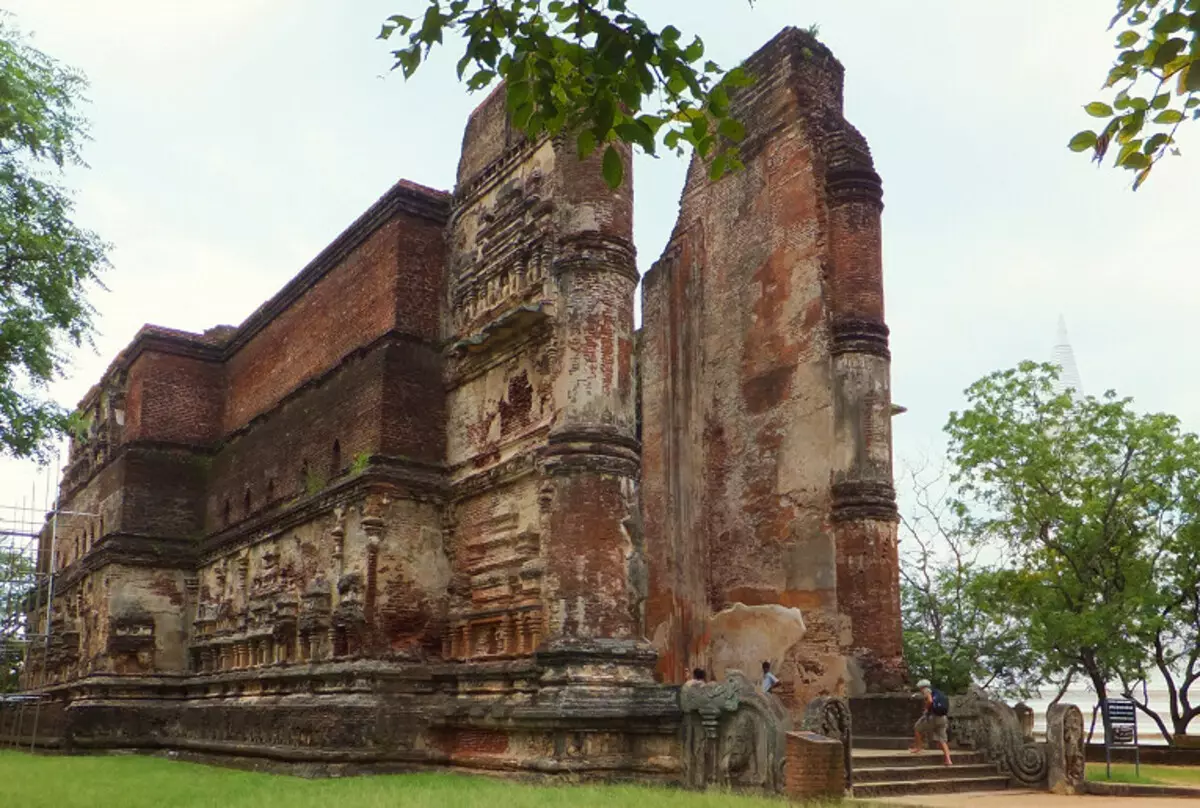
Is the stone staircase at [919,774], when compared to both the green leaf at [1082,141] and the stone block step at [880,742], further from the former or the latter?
the green leaf at [1082,141]

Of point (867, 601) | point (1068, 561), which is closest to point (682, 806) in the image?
point (867, 601)

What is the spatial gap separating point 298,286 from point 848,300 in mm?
8337

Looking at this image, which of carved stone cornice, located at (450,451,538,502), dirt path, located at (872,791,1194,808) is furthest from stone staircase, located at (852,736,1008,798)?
carved stone cornice, located at (450,451,538,502)

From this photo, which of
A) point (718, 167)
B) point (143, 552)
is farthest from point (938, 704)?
point (143, 552)

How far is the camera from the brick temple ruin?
12188mm

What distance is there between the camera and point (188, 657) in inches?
796

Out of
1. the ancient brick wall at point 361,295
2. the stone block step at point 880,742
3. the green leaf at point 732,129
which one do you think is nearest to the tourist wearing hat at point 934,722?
the stone block step at point 880,742

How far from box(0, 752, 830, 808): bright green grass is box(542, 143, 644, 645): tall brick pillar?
1901 millimetres

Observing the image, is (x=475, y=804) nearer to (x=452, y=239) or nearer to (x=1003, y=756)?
(x=1003, y=756)

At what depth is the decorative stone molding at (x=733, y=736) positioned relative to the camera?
10.3 meters

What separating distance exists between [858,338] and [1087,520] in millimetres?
8732

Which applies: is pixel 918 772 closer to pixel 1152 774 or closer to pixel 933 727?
pixel 933 727

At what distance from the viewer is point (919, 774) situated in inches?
478

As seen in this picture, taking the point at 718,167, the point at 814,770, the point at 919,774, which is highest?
the point at 718,167
